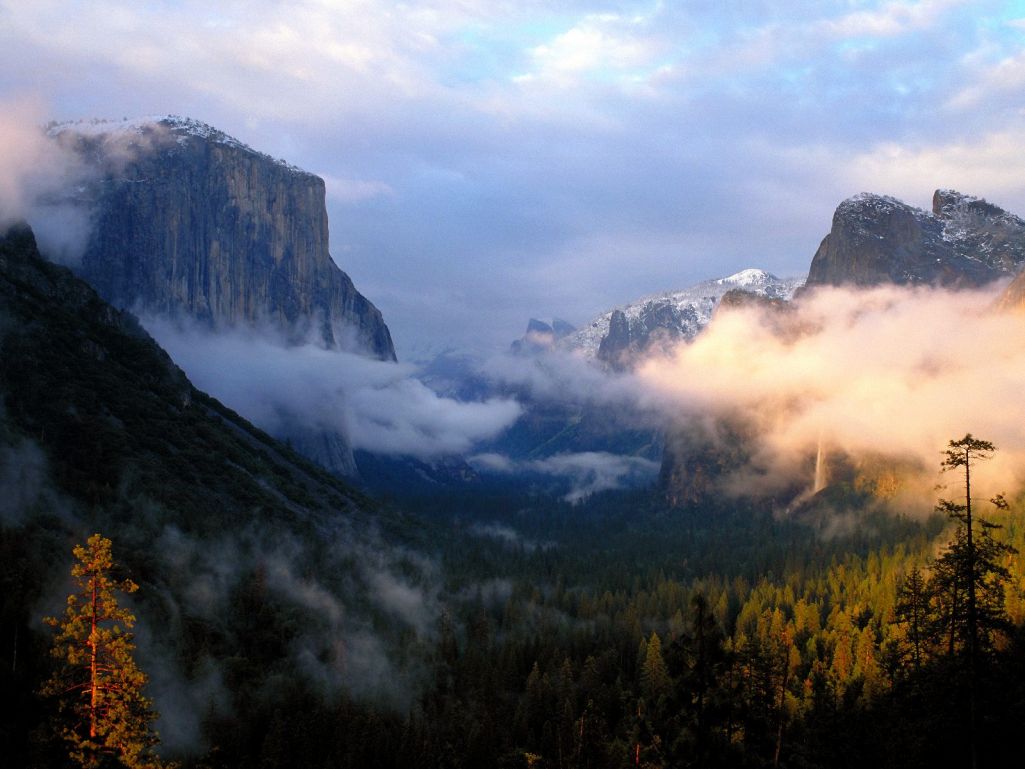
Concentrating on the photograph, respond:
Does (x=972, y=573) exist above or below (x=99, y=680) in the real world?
above

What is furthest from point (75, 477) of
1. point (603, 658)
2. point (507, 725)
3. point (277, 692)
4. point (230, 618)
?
point (603, 658)

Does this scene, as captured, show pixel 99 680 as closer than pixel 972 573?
Yes

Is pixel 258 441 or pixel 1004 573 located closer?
pixel 1004 573

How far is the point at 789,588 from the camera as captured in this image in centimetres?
13850

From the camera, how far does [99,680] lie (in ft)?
87.3

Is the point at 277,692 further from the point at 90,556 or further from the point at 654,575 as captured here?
the point at 654,575

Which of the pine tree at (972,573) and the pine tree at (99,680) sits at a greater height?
the pine tree at (972,573)

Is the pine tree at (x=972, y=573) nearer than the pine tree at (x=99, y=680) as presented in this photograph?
No

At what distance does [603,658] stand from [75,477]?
70.2 metres

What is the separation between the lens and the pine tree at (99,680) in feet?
85.3

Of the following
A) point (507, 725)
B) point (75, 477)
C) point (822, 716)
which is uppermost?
point (75, 477)

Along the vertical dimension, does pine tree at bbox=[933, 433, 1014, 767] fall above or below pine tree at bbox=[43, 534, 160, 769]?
above

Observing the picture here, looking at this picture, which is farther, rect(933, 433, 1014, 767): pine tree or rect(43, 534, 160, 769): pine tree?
rect(933, 433, 1014, 767): pine tree

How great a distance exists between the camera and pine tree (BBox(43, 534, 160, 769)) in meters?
26.0
